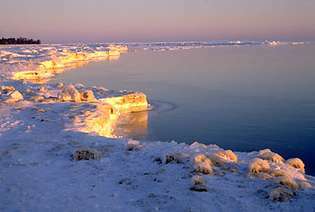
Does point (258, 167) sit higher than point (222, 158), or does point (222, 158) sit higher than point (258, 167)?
point (258, 167)

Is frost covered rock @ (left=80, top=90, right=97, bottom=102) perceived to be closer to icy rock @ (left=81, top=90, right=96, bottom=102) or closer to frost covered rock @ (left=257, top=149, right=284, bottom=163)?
icy rock @ (left=81, top=90, right=96, bottom=102)

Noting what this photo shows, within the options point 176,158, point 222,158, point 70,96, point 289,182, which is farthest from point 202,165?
point 70,96

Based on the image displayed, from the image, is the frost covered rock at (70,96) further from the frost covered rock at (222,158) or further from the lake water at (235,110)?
the frost covered rock at (222,158)

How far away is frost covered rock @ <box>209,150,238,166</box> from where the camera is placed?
34.7 ft

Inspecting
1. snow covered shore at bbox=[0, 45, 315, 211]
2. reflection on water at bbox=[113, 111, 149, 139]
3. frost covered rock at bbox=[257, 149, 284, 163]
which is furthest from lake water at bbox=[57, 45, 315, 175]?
snow covered shore at bbox=[0, 45, 315, 211]

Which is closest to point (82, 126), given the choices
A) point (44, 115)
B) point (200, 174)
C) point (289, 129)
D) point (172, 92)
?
point (44, 115)

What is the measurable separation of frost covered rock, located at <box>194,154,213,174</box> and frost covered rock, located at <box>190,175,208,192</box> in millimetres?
559

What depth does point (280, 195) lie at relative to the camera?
27.6 ft

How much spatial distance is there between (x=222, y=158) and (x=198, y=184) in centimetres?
189

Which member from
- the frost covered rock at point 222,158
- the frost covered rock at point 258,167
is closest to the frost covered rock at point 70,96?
the frost covered rock at point 222,158

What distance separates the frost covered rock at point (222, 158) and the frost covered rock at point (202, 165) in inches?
10.9

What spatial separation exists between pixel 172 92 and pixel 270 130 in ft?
42.5

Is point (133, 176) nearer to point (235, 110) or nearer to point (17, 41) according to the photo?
point (235, 110)

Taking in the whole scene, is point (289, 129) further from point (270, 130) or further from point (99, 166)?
point (99, 166)
